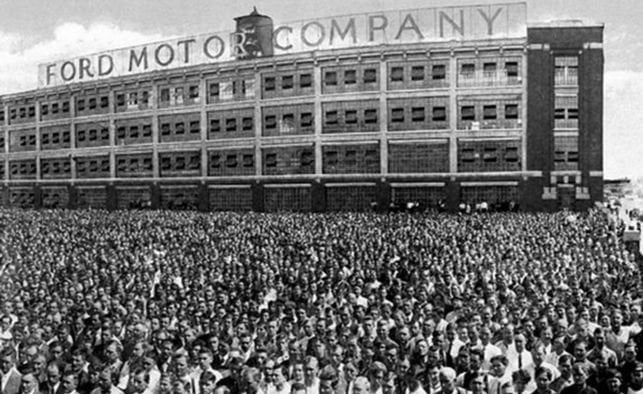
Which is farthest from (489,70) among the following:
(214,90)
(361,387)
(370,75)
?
(361,387)

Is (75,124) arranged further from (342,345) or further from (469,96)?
(342,345)

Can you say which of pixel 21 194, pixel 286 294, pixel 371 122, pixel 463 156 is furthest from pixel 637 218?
pixel 21 194

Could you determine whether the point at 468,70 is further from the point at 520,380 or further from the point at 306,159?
the point at 520,380

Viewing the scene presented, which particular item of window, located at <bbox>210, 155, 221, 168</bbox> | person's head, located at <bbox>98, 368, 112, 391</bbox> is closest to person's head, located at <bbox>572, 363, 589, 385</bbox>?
person's head, located at <bbox>98, 368, 112, 391</bbox>

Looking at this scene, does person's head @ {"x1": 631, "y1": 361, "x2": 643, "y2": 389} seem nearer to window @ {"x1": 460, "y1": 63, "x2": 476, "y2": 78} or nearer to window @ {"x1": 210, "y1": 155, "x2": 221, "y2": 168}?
window @ {"x1": 460, "y1": 63, "x2": 476, "y2": 78}

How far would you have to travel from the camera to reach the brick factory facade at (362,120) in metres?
43.6

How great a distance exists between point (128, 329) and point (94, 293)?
4.06 metres

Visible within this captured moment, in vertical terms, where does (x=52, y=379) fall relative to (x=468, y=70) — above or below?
below

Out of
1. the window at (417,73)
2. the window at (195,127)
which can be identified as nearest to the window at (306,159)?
the window at (417,73)

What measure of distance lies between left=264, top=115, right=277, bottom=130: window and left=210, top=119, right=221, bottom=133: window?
4.25 metres

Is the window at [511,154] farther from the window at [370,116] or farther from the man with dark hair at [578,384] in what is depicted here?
the man with dark hair at [578,384]

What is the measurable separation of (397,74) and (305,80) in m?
6.90

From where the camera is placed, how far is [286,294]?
1623 centimetres

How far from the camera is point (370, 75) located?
46281 mm
